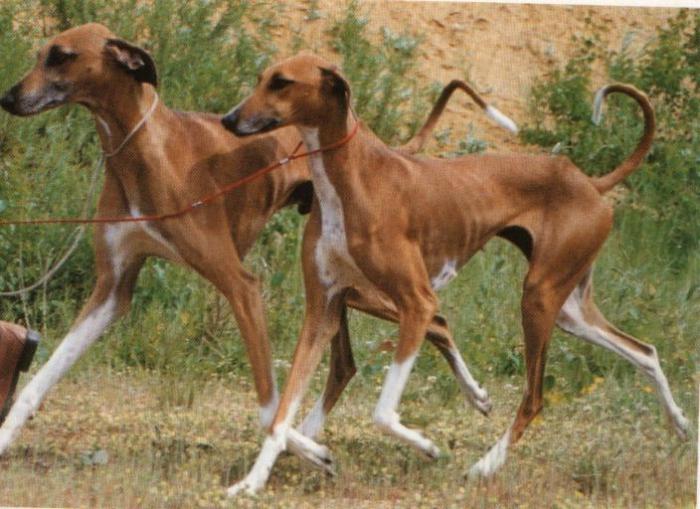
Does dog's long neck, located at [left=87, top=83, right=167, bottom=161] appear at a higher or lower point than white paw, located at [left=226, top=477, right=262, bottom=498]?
higher

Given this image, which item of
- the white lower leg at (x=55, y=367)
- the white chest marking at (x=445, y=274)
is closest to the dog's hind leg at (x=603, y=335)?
the white chest marking at (x=445, y=274)

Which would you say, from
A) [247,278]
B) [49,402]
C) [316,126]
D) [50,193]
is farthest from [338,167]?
[50,193]

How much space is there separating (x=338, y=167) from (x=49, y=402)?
1919 mm

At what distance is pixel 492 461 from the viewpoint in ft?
22.2

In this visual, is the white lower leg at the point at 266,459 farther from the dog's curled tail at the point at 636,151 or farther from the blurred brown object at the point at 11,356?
the dog's curled tail at the point at 636,151

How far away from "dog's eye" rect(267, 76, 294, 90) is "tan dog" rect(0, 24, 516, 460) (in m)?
0.50

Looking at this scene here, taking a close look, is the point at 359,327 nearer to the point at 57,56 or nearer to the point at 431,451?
the point at 431,451

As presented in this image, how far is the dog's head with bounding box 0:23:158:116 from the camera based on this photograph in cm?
645

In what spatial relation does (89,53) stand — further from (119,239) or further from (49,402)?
(49,402)

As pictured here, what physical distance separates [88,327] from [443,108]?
171 cm

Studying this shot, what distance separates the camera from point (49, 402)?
7.52 meters

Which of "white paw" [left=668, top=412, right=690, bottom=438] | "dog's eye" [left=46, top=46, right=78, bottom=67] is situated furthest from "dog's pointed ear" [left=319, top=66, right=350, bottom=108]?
"white paw" [left=668, top=412, right=690, bottom=438]

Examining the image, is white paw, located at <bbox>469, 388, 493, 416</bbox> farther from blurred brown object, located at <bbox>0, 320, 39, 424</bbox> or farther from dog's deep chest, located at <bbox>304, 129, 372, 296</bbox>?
blurred brown object, located at <bbox>0, 320, 39, 424</bbox>

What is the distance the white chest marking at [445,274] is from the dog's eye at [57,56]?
164cm
